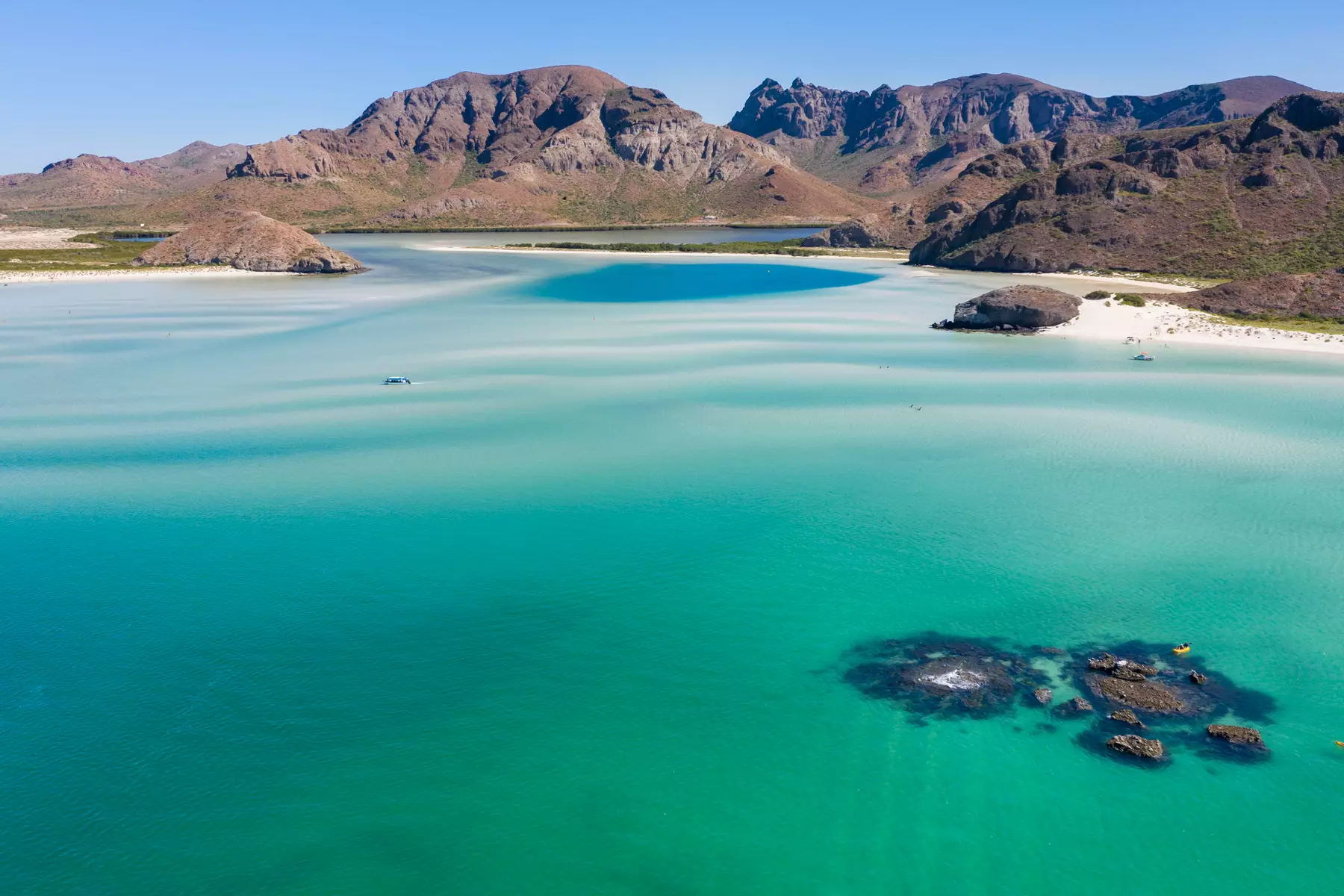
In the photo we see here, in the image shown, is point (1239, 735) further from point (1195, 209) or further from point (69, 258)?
point (69, 258)

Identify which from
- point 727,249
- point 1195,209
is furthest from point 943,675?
point 727,249

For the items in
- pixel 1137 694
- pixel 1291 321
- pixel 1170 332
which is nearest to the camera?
pixel 1137 694

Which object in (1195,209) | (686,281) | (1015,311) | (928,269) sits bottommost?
(1015,311)

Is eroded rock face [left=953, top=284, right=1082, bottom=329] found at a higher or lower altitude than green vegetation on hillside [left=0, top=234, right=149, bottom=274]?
lower

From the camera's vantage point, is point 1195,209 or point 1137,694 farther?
point 1195,209

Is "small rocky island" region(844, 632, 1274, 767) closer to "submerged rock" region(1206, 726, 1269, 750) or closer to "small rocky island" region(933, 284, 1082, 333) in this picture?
"submerged rock" region(1206, 726, 1269, 750)

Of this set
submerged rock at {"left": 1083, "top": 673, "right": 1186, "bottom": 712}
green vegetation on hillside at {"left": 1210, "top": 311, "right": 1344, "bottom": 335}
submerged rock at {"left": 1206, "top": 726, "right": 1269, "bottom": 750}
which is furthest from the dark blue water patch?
submerged rock at {"left": 1206, "top": 726, "right": 1269, "bottom": 750}

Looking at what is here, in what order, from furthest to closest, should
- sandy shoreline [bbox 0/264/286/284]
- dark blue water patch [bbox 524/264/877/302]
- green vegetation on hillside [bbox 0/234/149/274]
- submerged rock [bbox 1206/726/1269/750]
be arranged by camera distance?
1. green vegetation on hillside [bbox 0/234/149/274]
2. sandy shoreline [bbox 0/264/286/284]
3. dark blue water patch [bbox 524/264/877/302]
4. submerged rock [bbox 1206/726/1269/750]

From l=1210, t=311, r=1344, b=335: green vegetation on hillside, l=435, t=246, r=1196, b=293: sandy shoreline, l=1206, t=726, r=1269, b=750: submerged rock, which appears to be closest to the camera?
l=1206, t=726, r=1269, b=750: submerged rock
